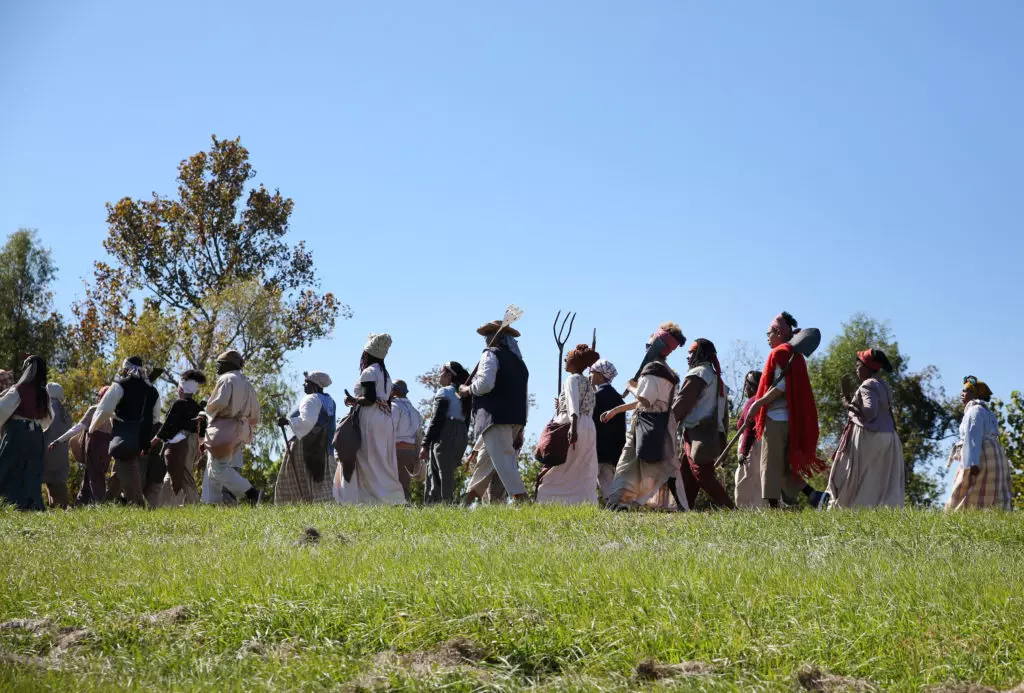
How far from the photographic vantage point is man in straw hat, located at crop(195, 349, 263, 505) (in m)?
16.0

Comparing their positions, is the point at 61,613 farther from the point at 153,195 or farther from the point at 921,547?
the point at 153,195

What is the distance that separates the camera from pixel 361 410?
15961 millimetres

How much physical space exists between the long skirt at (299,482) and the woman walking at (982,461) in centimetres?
884

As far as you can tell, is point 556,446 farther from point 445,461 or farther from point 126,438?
point 126,438

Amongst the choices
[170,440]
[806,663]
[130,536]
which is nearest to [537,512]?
[130,536]

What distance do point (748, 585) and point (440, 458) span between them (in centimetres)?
1005

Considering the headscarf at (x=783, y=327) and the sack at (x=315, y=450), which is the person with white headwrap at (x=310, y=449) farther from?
the headscarf at (x=783, y=327)

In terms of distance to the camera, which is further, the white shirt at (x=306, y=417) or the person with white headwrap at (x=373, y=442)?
the white shirt at (x=306, y=417)

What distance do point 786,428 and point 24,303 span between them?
43022mm

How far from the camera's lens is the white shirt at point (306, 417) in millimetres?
17594

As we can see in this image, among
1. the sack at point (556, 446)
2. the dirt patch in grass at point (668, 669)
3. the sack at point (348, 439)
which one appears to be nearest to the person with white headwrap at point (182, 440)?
the sack at point (348, 439)

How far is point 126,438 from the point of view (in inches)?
639

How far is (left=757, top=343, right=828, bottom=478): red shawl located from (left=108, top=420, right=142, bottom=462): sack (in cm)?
834

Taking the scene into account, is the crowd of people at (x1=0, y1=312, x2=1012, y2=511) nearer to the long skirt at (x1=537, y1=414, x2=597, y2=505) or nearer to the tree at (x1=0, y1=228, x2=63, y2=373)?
the long skirt at (x1=537, y1=414, x2=597, y2=505)
